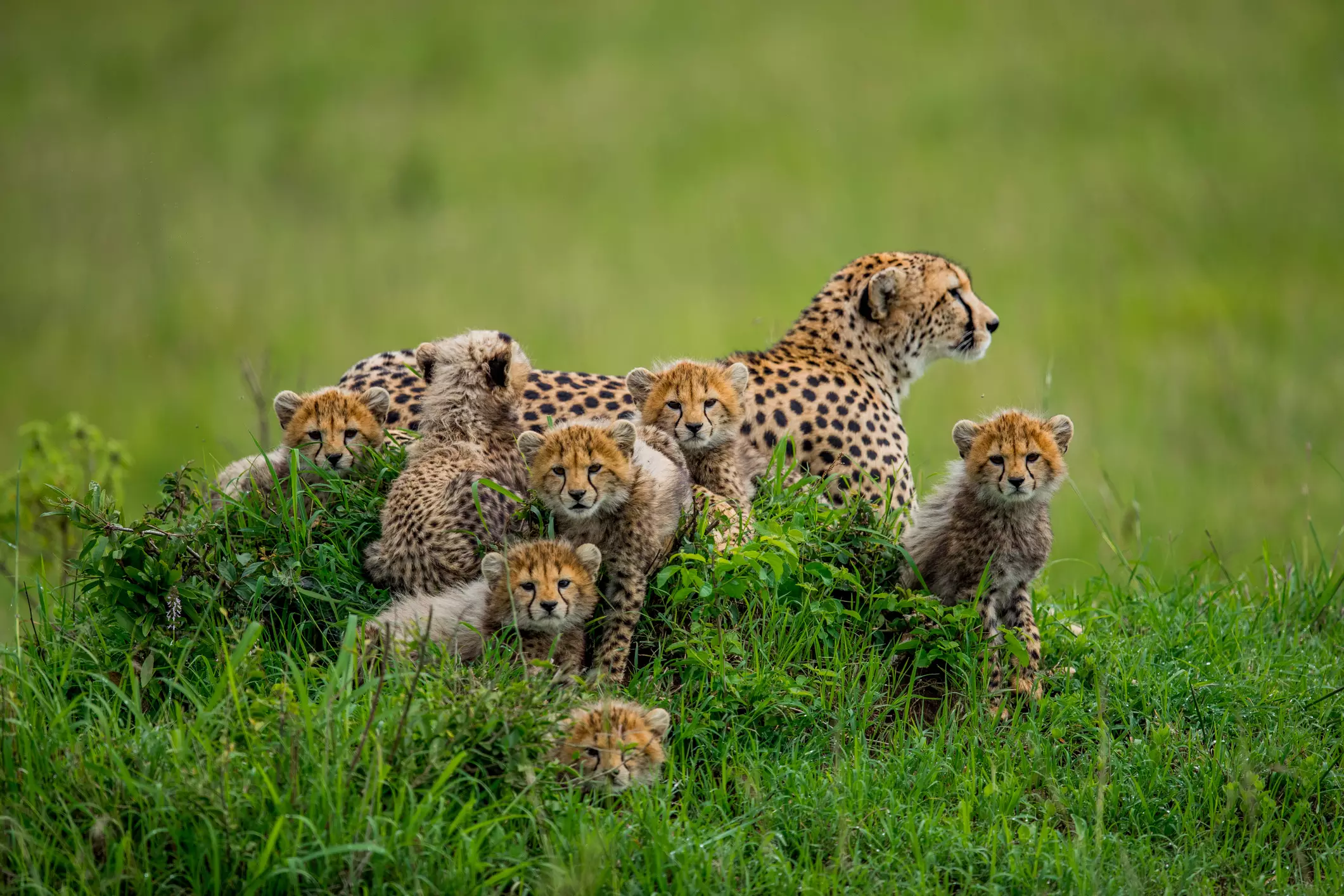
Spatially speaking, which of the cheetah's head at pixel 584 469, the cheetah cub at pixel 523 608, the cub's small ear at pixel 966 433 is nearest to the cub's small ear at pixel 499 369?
the cheetah's head at pixel 584 469

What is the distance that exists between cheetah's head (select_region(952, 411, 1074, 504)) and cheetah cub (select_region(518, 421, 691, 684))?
918 millimetres

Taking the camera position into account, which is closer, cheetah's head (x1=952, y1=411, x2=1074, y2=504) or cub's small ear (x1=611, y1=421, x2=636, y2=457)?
cub's small ear (x1=611, y1=421, x2=636, y2=457)

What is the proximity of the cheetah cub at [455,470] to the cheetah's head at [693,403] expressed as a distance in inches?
A: 17.1

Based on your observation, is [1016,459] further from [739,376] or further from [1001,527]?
[739,376]

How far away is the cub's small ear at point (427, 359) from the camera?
15.0ft

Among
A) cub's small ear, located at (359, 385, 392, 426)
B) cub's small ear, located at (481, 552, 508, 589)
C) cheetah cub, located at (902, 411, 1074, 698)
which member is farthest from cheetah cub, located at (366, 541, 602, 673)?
cheetah cub, located at (902, 411, 1074, 698)

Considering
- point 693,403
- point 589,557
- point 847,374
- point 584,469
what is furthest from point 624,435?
point 847,374

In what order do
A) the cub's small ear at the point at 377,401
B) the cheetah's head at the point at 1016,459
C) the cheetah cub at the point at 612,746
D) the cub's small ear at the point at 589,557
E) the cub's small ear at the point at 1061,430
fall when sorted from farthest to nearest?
the cub's small ear at the point at 377,401 < the cub's small ear at the point at 1061,430 < the cheetah's head at the point at 1016,459 < the cub's small ear at the point at 589,557 < the cheetah cub at the point at 612,746

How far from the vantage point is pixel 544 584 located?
3660mm

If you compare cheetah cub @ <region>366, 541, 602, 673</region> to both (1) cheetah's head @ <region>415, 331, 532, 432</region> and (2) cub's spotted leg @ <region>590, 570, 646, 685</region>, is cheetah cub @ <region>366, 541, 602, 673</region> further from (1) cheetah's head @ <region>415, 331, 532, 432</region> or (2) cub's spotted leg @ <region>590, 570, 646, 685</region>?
(1) cheetah's head @ <region>415, 331, 532, 432</region>

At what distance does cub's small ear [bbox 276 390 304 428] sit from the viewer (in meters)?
4.50

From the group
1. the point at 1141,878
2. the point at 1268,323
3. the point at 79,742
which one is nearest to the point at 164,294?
the point at 1268,323

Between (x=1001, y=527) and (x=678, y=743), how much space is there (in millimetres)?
1202

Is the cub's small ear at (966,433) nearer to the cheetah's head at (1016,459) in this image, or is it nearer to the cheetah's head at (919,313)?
the cheetah's head at (1016,459)
